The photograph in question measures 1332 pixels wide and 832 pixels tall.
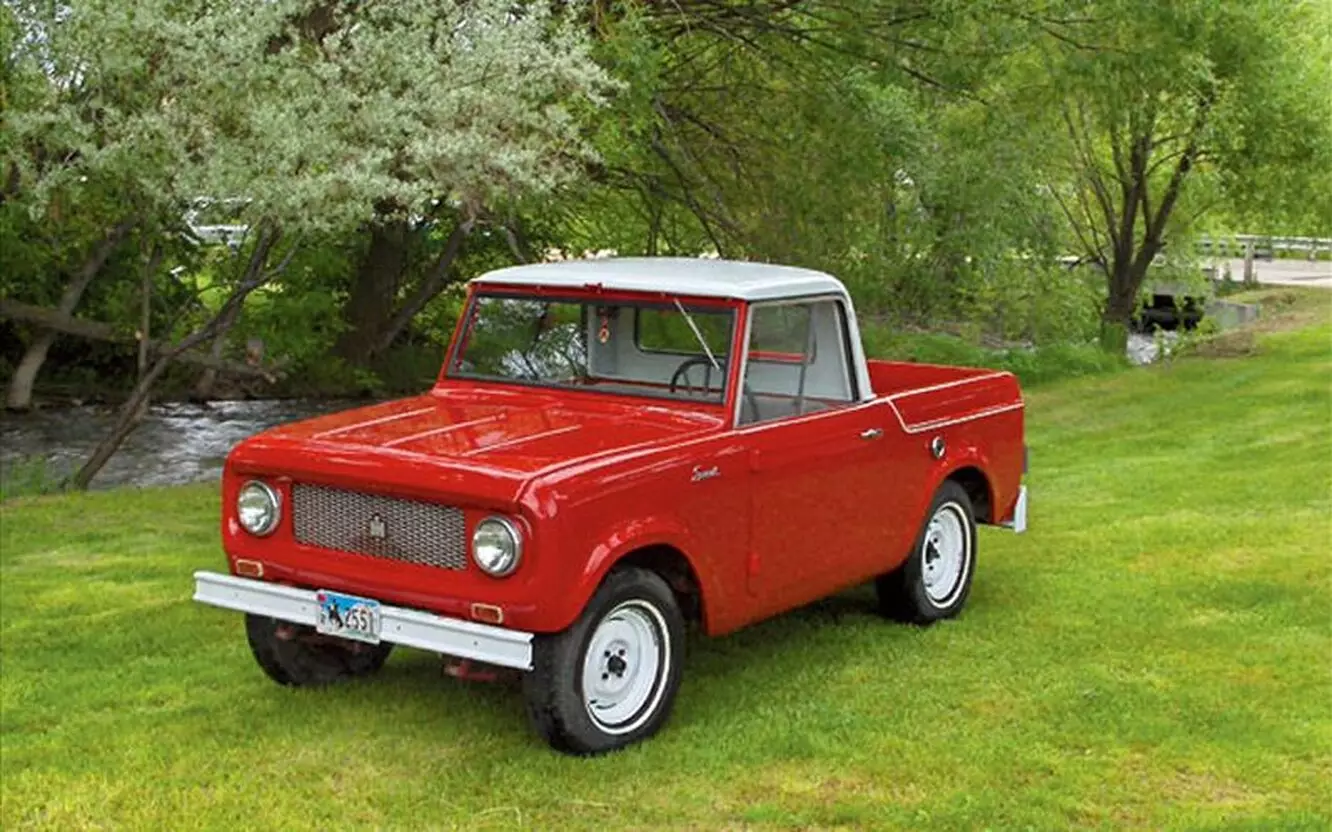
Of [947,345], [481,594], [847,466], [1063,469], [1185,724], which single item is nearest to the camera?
[481,594]

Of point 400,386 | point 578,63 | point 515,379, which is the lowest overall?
point 400,386

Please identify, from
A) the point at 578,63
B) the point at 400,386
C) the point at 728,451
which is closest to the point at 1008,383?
the point at 728,451

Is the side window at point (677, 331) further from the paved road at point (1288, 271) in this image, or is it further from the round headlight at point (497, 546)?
the paved road at point (1288, 271)

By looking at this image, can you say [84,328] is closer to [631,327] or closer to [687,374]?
[631,327]

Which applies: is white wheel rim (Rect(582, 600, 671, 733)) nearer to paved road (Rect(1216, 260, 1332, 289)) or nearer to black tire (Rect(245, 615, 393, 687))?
black tire (Rect(245, 615, 393, 687))

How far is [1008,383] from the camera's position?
852 centimetres

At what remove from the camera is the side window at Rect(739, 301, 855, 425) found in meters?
7.46

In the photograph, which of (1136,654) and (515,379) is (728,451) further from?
(1136,654)

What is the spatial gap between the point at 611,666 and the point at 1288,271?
122 ft

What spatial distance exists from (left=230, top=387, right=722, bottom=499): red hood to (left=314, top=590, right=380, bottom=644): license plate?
1.45 ft

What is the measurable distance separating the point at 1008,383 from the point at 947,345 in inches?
530

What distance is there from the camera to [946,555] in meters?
8.09

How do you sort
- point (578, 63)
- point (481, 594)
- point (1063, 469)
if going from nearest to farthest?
point (481, 594) < point (578, 63) < point (1063, 469)

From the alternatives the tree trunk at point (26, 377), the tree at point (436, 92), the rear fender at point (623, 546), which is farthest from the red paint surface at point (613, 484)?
the tree trunk at point (26, 377)
